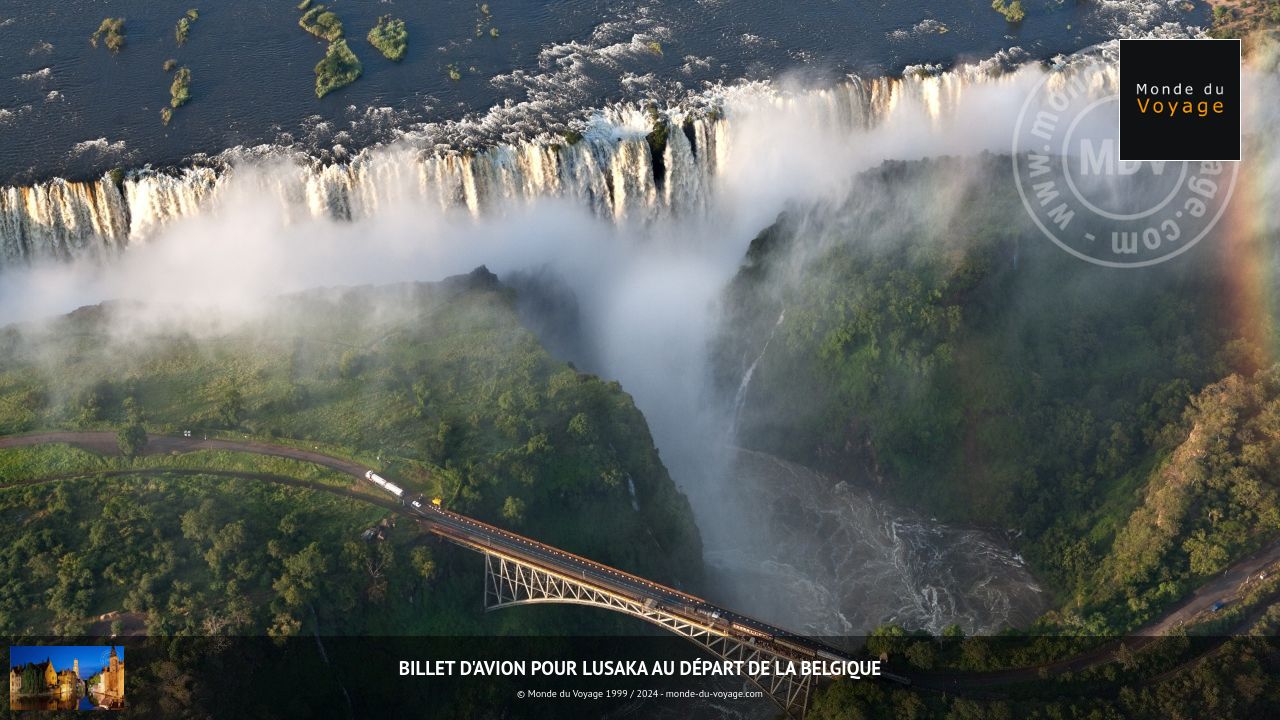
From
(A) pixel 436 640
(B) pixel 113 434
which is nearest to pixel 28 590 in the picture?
(B) pixel 113 434

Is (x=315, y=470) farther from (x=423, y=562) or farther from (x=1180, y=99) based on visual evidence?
(x=1180, y=99)

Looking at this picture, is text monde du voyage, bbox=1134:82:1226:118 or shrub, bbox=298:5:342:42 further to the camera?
shrub, bbox=298:5:342:42

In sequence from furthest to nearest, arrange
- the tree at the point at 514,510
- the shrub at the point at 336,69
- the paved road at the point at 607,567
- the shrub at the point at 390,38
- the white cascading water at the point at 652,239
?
the shrub at the point at 390,38 < the shrub at the point at 336,69 < the white cascading water at the point at 652,239 < the tree at the point at 514,510 < the paved road at the point at 607,567

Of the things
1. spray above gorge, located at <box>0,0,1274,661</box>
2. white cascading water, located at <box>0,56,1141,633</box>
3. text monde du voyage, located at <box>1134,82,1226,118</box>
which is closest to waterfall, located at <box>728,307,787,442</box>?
spray above gorge, located at <box>0,0,1274,661</box>

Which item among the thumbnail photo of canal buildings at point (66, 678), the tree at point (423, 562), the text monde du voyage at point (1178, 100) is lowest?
the thumbnail photo of canal buildings at point (66, 678)

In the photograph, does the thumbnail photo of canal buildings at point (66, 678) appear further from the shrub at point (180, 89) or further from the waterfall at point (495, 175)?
the shrub at point (180, 89)

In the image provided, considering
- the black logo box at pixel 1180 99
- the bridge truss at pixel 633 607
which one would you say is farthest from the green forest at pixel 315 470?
the black logo box at pixel 1180 99

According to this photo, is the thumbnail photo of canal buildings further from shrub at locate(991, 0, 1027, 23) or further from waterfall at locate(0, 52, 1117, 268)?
shrub at locate(991, 0, 1027, 23)
